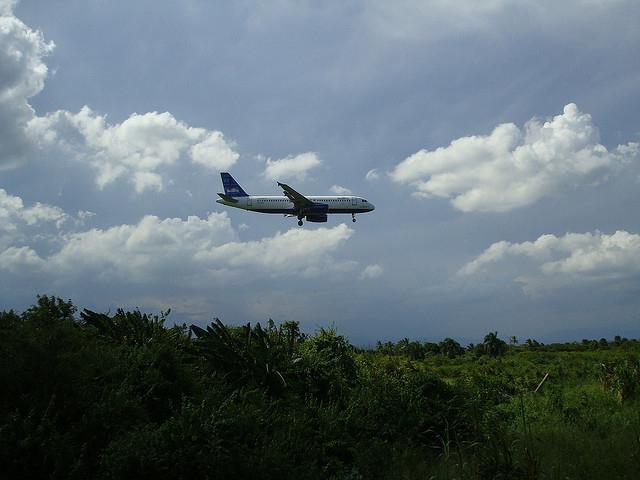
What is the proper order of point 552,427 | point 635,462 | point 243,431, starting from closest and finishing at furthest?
point 243,431
point 635,462
point 552,427

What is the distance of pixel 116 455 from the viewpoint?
8.55m

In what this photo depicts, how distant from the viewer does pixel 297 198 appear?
58281 mm

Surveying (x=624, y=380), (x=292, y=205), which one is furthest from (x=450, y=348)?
(x=292, y=205)

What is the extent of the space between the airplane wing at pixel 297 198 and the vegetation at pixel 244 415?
4036 centimetres

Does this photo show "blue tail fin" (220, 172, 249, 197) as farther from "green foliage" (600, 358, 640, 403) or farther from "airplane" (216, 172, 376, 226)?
"green foliage" (600, 358, 640, 403)

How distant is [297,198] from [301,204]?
89 centimetres

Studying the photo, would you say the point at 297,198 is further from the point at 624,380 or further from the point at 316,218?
the point at 624,380

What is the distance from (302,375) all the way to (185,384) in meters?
3.28

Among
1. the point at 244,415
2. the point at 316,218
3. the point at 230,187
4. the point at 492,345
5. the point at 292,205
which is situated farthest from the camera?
the point at 230,187

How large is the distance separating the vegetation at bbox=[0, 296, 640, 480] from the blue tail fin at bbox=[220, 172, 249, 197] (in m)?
60.1

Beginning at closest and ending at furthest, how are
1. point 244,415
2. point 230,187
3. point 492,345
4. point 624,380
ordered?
point 244,415 → point 624,380 → point 492,345 → point 230,187

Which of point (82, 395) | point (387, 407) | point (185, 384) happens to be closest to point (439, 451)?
point (387, 407)

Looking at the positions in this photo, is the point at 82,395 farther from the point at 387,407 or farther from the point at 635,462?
the point at 635,462

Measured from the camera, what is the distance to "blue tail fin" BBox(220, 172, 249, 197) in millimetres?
76200
